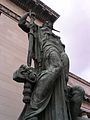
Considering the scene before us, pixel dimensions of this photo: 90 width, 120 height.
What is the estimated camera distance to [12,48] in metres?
13.4

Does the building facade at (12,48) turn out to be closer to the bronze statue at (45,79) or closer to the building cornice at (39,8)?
the building cornice at (39,8)

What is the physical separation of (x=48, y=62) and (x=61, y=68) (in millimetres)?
227

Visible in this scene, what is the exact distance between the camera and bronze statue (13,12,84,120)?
179 inches

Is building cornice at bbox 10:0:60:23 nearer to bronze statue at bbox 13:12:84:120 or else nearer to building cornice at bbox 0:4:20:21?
building cornice at bbox 0:4:20:21

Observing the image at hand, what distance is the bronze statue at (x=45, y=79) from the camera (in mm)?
4547

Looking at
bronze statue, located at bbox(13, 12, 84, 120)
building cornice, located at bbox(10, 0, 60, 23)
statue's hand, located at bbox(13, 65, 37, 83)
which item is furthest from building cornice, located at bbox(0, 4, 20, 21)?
statue's hand, located at bbox(13, 65, 37, 83)

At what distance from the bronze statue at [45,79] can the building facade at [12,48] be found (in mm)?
6010

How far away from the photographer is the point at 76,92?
16.2 feet

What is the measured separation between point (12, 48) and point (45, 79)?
8898mm

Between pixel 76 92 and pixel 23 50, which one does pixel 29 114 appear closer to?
pixel 76 92

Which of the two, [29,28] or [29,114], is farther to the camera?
[29,28]

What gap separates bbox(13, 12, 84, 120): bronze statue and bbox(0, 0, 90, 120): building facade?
601 cm

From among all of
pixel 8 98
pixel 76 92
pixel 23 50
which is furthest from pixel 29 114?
pixel 23 50

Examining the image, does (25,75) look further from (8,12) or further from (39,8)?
(39,8)
